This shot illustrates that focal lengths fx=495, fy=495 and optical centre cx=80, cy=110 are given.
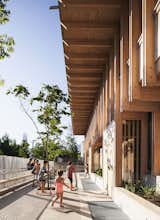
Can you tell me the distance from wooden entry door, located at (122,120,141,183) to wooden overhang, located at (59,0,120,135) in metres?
3.42

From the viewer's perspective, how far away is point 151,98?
12.6 metres

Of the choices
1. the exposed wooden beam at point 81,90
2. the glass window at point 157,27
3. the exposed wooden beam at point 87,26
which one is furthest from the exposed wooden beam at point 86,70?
the glass window at point 157,27

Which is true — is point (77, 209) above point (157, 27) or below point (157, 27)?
below

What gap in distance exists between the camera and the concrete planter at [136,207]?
33.3 feet

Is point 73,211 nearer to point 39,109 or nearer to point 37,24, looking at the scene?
point 37,24

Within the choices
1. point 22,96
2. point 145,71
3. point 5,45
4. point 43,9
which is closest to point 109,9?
point 43,9

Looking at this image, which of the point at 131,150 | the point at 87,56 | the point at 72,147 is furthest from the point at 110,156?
the point at 72,147

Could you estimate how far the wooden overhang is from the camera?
15984 millimetres

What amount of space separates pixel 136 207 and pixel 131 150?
9.19 meters

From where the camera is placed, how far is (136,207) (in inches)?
482

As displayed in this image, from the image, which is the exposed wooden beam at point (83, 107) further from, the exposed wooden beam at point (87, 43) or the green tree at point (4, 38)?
the green tree at point (4, 38)

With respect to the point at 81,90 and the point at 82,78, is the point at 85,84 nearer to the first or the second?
the point at 82,78

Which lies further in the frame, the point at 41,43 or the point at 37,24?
the point at 41,43

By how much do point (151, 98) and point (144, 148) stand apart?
8.15m
